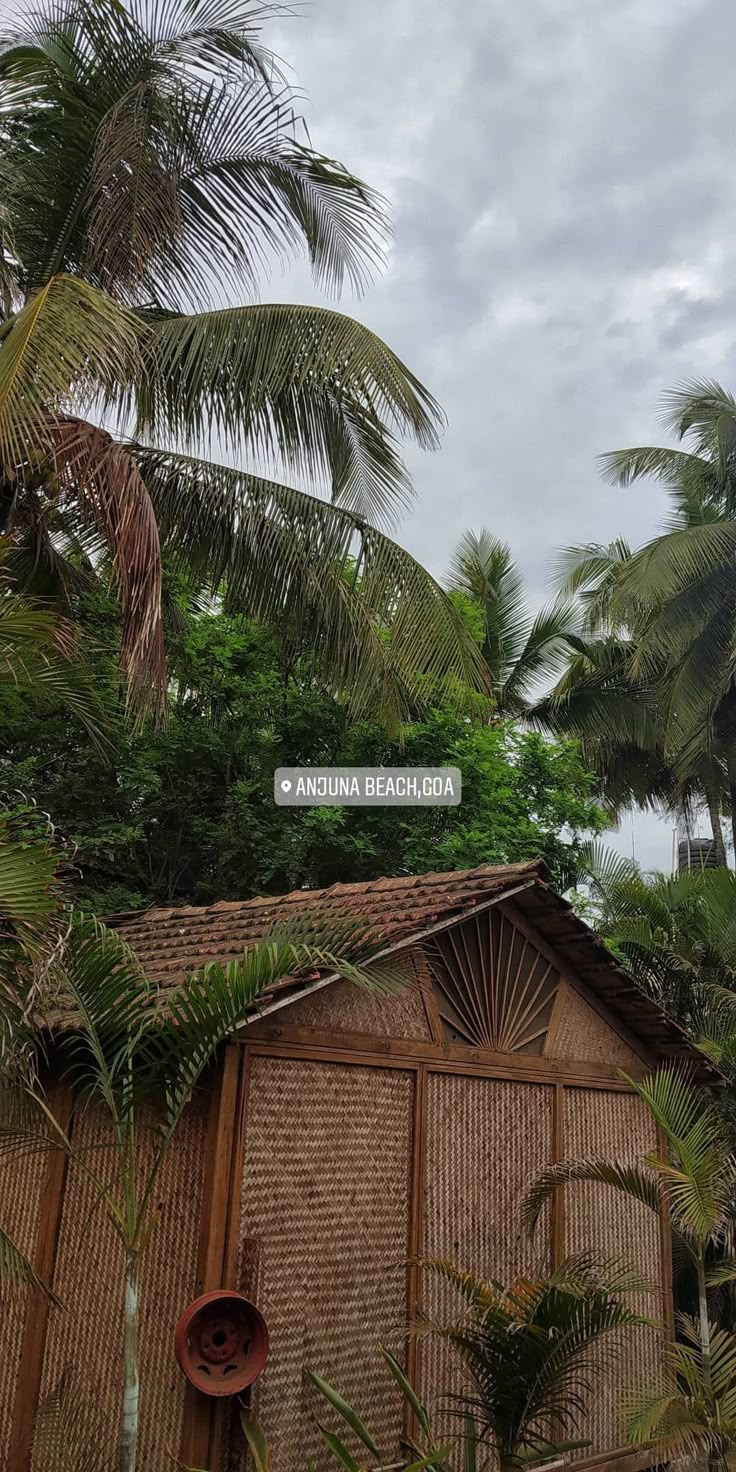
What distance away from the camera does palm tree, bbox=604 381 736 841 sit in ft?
57.6

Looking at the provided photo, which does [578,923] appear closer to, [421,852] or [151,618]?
[151,618]

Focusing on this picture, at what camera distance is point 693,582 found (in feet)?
59.1

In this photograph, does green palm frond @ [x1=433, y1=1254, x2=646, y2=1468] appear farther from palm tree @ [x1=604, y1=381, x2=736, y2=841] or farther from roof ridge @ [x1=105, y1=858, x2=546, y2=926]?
palm tree @ [x1=604, y1=381, x2=736, y2=841]

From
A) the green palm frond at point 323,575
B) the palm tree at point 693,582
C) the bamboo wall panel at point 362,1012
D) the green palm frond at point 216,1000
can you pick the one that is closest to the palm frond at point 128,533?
the green palm frond at point 323,575

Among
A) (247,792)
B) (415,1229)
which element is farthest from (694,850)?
(415,1229)

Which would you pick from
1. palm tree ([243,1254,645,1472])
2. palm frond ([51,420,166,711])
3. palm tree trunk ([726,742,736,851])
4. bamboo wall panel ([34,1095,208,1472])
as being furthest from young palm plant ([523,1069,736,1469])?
palm tree trunk ([726,742,736,851])

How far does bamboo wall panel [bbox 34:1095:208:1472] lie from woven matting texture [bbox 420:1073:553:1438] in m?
1.41

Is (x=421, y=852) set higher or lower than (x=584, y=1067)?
higher

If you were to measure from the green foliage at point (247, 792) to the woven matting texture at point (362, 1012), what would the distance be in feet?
19.4

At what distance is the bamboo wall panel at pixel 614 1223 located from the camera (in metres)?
6.56

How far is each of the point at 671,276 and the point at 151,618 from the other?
28.7 feet

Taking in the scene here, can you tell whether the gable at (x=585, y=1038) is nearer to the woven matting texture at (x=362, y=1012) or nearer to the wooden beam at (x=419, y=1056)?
the wooden beam at (x=419, y=1056)

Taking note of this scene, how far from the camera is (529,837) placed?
1267 cm

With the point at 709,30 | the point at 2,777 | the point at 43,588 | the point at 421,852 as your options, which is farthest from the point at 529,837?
the point at 709,30
